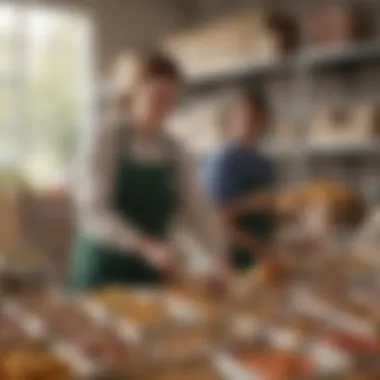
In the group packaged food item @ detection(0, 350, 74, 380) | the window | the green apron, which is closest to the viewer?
packaged food item @ detection(0, 350, 74, 380)

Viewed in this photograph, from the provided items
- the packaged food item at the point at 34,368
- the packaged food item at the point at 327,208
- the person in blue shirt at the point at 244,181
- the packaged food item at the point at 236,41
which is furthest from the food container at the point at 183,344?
the packaged food item at the point at 236,41

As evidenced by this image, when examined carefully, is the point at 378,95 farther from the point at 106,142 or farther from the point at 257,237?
the point at 106,142

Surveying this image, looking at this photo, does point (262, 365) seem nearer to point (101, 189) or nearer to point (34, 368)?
point (34, 368)

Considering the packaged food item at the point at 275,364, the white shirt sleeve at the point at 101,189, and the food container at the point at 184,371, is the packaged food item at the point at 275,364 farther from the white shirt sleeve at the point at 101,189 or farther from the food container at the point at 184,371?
the white shirt sleeve at the point at 101,189

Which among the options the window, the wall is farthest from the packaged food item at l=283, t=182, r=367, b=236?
the wall

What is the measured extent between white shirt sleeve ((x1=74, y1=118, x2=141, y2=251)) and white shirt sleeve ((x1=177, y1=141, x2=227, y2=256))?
0.44ft

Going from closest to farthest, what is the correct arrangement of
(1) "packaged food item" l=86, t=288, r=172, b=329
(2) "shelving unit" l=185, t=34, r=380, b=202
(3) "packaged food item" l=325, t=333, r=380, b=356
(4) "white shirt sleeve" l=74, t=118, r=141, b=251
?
(3) "packaged food item" l=325, t=333, r=380, b=356
(1) "packaged food item" l=86, t=288, r=172, b=329
(4) "white shirt sleeve" l=74, t=118, r=141, b=251
(2) "shelving unit" l=185, t=34, r=380, b=202

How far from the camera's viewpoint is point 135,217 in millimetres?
1737

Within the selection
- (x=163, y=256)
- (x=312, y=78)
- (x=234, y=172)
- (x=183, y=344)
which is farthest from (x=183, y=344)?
(x=312, y=78)

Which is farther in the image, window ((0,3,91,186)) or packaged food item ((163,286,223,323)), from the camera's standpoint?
window ((0,3,91,186))

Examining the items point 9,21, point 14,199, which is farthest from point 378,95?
point 9,21

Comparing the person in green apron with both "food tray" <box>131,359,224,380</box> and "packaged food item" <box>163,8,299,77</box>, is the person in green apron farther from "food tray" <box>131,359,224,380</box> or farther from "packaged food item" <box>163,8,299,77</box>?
"packaged food item" <box>163,8,299,77</box>

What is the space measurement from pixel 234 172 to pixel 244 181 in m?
0.04

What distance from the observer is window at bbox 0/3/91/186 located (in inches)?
131
